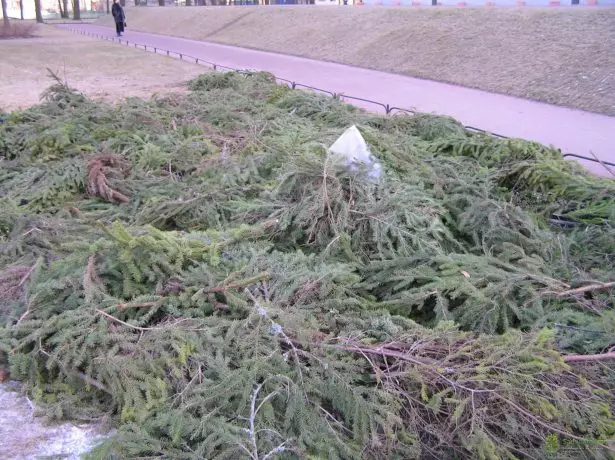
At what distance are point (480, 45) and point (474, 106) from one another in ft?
23.3

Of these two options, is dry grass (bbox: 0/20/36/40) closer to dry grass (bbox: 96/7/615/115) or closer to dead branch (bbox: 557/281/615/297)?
dry grass (bbox: 96/7/615/115)

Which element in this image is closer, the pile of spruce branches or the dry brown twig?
the pile of spruce branches

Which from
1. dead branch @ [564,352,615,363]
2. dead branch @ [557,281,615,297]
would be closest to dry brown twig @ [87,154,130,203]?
dead branch @ [557,281,615,297]

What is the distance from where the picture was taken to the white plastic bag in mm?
5688

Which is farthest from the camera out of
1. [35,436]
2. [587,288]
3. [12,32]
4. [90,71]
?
[12,32]

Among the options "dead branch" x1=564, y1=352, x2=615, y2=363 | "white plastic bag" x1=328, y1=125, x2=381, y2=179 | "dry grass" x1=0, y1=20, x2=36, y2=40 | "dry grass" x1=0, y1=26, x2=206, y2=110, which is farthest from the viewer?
"dry grass" x1=0, y1=20, x2=36, y2=40

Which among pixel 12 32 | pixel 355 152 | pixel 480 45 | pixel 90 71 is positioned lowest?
pixel 90 71

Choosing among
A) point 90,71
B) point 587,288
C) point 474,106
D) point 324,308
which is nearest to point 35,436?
point 324,308

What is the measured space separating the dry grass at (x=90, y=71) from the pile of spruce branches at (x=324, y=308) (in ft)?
34.0

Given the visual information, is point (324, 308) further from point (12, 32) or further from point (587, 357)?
point (12, 32)

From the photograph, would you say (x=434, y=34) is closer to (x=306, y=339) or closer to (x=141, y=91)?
(x=141, y=91)

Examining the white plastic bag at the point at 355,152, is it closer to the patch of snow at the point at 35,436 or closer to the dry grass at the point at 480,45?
the patch of snow at the point at 35,436

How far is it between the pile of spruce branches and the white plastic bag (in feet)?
0.60

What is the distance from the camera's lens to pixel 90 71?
21219 mm
